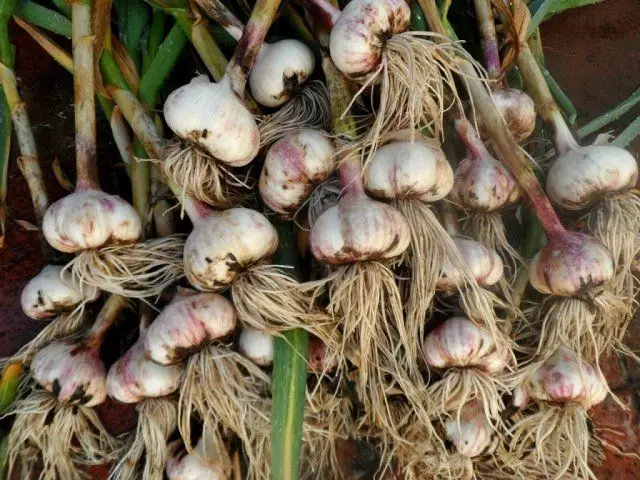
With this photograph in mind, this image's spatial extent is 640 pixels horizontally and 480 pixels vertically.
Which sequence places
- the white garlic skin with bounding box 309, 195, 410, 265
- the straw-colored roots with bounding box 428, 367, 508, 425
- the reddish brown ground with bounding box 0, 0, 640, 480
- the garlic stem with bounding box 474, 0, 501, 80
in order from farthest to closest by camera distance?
the reddish brown ground with bounding box 0, 0, 640, 480 → the garlic stem with bounding box 474, 0, 501, 80 → the straw-colored roots with bounding box 428, 367, 508, 425 → the white garlic skin with bounding box 309, 195, 410, 265

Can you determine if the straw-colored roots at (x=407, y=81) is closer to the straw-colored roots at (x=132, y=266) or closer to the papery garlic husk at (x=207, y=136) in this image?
the papery garlic husk at (x=207, y=136)

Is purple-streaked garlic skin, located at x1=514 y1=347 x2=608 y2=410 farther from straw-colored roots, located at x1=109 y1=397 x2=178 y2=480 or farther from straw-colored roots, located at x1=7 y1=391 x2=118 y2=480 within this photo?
straw-colored roots, located at x1=7 y1=391 x2=118 y2=480

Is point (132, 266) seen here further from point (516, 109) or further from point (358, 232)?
point (516, 109)

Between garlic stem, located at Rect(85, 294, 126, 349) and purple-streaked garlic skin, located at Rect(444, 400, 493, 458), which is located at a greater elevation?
garlic stem, located at Rect(85, 294, 126, 349)

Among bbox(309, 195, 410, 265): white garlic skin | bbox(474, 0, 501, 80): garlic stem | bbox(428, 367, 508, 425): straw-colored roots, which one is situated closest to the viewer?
bbox(309, 195, 410, 265): white garlic skin

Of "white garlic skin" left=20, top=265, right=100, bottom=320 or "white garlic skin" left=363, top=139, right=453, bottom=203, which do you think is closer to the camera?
"white garlic skin" left=363, top=139, right=453, bottom=203

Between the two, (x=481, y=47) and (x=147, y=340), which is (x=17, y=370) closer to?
(x=147, y=340)

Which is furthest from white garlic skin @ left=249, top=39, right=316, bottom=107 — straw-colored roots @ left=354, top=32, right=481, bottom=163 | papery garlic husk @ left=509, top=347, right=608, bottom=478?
papery garlic husk @ left=509, top=347, right=608, bottom=478

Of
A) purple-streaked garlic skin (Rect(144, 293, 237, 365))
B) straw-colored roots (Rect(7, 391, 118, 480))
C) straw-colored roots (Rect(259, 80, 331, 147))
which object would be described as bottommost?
straw-colored roots (Rect(7, 391, 118, 480))
